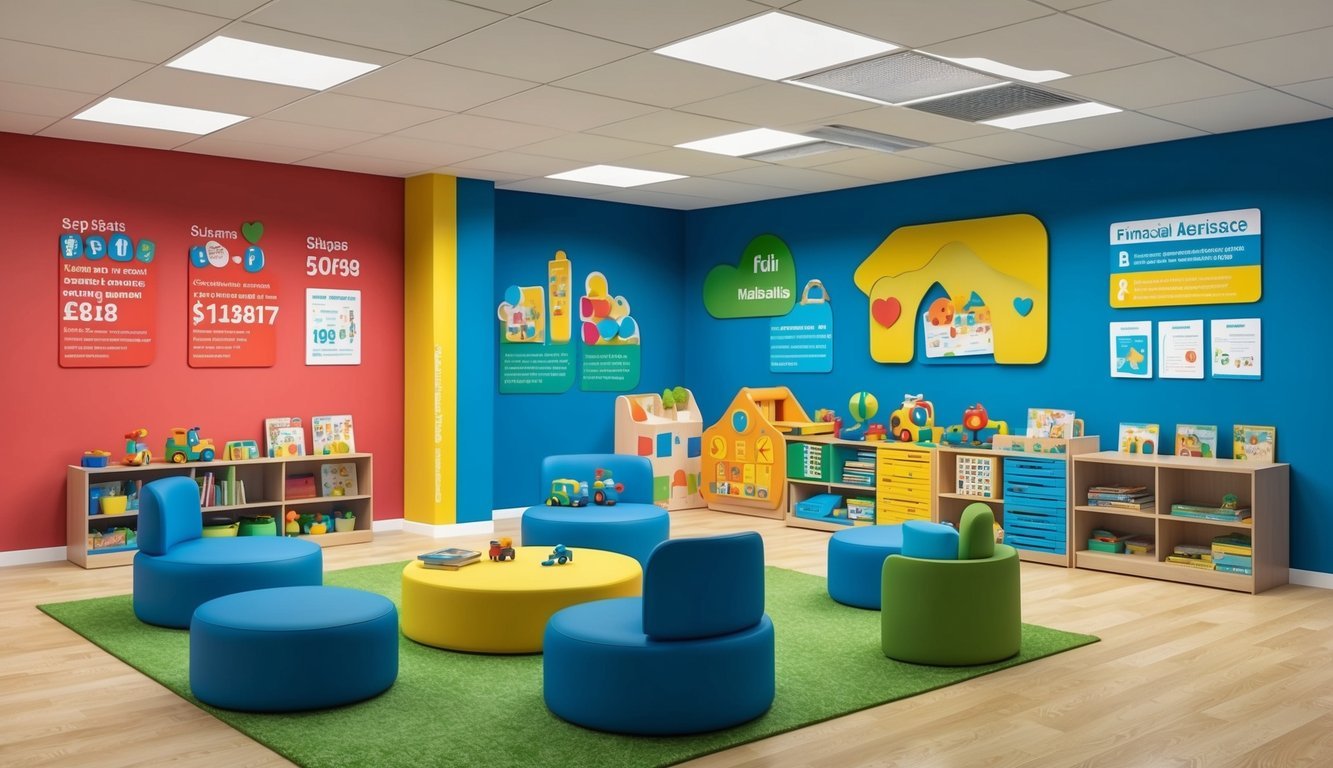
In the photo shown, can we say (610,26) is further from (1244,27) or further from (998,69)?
(1244,27)

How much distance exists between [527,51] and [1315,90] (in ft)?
13.0

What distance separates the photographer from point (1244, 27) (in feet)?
15.0

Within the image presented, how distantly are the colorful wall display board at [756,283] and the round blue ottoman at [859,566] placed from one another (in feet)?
12.9

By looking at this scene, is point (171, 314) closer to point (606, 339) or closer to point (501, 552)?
point (501, 552)

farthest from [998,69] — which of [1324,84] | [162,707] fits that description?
[162,707]

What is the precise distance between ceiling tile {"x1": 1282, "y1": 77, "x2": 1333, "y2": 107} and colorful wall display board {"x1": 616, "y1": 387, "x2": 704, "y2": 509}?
5260mm

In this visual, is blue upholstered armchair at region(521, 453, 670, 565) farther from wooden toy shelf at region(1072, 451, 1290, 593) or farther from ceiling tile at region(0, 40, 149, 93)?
ceiling tile at region(0, 40, 149, 93)

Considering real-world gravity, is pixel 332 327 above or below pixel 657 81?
below

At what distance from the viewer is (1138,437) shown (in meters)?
7.07

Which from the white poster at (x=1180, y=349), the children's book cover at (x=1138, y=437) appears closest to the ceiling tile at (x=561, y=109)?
the white poster at (x=1180, y=349)

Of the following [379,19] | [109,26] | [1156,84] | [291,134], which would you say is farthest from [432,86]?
[1156,84]

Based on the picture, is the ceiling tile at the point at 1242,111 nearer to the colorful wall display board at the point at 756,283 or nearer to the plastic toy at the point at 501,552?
the colorful wall display board at the point at 756,283

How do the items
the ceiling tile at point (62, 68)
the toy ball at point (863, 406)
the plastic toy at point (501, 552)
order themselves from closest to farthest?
1. the ceiling tile at point (62, 68)
2. the plastic toy at point (501, 552)
3. the toy ball at point (863, 406)

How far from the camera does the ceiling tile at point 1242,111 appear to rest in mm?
5832
